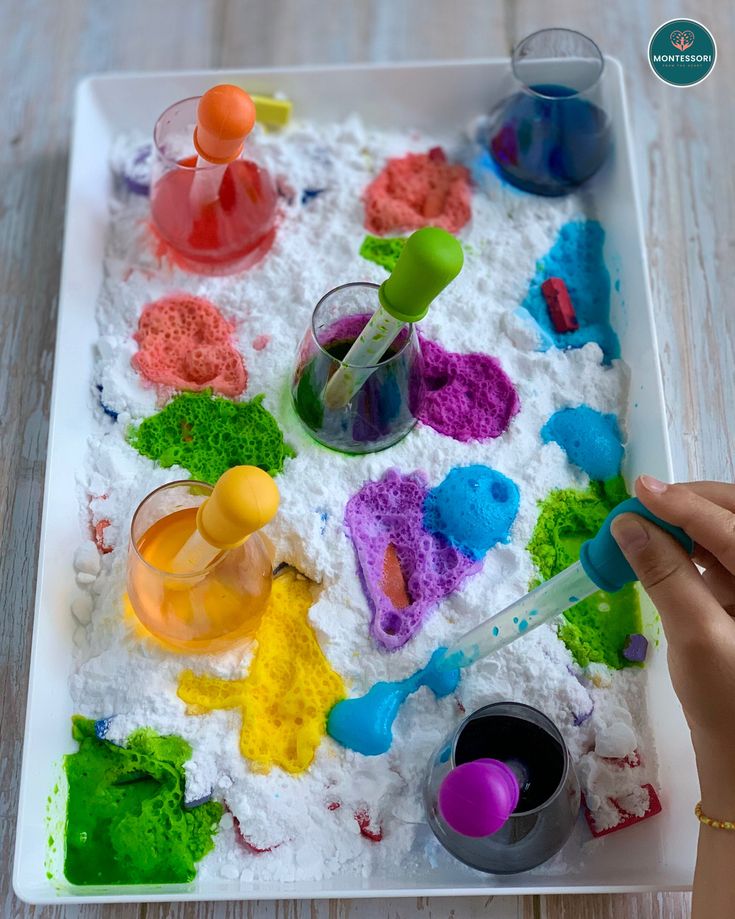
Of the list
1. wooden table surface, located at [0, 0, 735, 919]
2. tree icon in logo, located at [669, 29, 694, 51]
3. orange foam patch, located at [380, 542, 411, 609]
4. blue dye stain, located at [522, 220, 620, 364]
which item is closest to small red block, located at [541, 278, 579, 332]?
blue dye stain, located at [522, 220, 620, 364]

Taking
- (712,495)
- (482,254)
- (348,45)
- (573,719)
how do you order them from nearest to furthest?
1. (712,495)
2. (573,719)
3. (482,254)
4. (348,45)

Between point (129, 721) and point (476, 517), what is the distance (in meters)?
0.29

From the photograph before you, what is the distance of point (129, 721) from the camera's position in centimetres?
69

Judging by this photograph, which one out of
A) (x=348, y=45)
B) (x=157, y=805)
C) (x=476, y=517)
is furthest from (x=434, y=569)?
(x=348, y=45)

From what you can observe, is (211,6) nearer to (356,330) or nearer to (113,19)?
(113,19)

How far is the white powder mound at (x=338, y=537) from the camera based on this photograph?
67cm

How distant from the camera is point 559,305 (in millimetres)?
819

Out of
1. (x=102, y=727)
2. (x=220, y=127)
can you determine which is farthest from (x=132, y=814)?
(x=220, y=127)

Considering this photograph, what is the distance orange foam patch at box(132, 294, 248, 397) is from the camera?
2.60 ft

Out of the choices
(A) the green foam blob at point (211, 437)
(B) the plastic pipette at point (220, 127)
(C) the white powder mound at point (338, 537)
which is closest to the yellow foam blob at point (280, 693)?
(C) the white powder mound at point (338, 537)

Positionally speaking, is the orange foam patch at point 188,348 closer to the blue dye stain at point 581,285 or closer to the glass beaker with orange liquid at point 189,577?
the glass beaker with orange liquid at point 189,577

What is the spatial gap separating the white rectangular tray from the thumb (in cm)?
16

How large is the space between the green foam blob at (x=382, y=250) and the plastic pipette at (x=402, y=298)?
0.15 metres

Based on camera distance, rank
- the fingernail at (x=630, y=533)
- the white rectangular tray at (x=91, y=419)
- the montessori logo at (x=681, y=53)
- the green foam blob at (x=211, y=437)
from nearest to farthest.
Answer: the fingernail at (x=630, y=533) < the white rectangular tray at (x=91, y=419) < the green foam blob at (x=211, y=437) < the montessori logo at (x=681, y=53)
